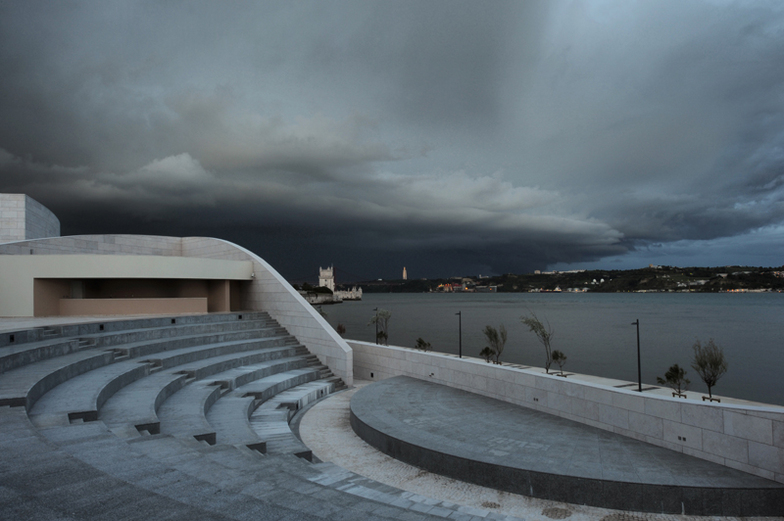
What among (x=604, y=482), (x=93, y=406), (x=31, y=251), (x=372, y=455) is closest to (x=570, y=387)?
(x=604, y=482)

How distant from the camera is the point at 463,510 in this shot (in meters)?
5.85

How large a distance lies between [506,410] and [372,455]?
3.55m

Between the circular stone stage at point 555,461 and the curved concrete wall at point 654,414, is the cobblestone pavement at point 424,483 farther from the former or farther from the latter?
the curved concrete wall at point 654,414

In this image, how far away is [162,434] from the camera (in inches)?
231

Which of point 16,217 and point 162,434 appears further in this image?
point 16,217

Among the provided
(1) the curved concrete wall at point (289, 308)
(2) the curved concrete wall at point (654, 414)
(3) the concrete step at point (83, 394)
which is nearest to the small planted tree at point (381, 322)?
(1) the curved concrete wall at point (289, 308)

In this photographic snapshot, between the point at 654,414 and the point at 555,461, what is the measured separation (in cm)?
258

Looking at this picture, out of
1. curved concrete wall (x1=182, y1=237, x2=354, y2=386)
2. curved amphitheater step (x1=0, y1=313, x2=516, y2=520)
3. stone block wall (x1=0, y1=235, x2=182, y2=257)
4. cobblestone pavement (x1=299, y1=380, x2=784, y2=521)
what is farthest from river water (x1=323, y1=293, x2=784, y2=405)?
curved amphitheater step (x1=0, y1=313, x2=516, y2=520)

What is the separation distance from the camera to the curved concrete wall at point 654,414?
706 cm

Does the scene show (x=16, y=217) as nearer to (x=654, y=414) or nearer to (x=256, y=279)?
(x=256, y=279)

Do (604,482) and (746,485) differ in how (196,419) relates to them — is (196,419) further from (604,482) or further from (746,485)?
(746,485)

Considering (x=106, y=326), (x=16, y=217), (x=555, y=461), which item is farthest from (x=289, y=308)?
(x=16, y=217)

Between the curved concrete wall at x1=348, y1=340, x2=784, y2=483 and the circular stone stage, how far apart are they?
0.72 ft

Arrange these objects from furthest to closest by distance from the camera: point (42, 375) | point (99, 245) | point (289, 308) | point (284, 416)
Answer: point (99, 245) < point (289, 308) < point (284, 416) < point (42, 375)
